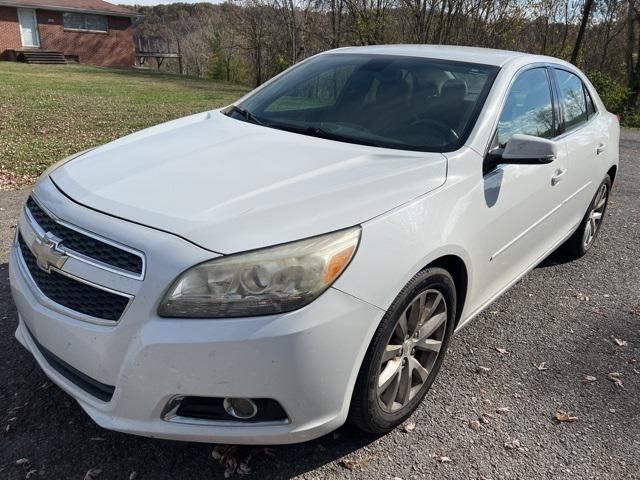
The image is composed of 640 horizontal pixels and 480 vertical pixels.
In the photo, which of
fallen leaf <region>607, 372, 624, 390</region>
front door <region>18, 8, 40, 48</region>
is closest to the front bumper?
fallen leaf <region>607, 372, 624, 390</region>

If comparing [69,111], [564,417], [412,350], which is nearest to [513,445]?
[564,417]

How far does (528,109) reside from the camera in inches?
137

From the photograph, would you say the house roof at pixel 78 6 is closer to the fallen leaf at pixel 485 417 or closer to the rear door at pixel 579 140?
the rear door at pixel 579 140

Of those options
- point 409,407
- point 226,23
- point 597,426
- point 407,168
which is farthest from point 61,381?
point 226,23

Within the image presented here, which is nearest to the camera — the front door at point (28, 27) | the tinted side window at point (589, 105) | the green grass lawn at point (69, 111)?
the tinted side window at point (589, 105)

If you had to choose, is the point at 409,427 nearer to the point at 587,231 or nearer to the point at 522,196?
the point at 522,196

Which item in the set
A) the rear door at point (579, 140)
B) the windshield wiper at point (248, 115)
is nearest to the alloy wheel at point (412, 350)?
the windshield wiper at point (248, 115)

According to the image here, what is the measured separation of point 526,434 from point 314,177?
1.60 m

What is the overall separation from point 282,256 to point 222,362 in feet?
1.39

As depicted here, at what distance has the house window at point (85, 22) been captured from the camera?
33.1 metres

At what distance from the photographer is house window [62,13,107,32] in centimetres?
3309

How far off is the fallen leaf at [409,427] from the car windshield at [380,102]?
4.54ft

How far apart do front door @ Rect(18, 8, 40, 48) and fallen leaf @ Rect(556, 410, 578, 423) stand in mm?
36314

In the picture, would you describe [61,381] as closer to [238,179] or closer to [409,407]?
[238,179]
